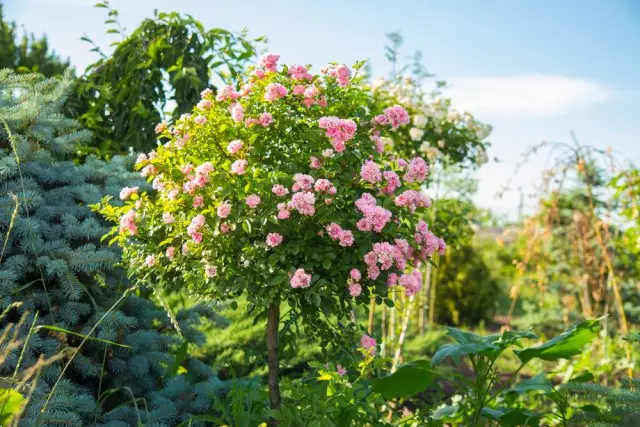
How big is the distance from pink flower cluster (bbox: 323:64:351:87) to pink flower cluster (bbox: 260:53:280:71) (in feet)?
0.74

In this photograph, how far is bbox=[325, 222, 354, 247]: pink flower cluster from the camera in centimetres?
272

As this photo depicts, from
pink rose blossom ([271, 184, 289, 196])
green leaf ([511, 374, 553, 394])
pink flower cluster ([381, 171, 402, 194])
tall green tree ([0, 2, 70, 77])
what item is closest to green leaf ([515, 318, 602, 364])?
green leaf ([511, 374, 553, 394])

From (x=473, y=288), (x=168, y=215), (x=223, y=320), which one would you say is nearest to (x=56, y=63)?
(x=473, y=288)

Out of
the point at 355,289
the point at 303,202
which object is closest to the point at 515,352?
the point at 355,289

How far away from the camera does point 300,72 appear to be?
2971mm

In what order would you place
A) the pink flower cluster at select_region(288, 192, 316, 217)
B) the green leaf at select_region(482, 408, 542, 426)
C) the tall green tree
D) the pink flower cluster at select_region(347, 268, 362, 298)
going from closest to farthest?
the pink flower cluster at select_region(288, 192, 316, 217) → the pink flower cluster at select_region(347, 268, 362, 298) → the green leaf at select_region(482, 408, 542, 426) → the tall green tree

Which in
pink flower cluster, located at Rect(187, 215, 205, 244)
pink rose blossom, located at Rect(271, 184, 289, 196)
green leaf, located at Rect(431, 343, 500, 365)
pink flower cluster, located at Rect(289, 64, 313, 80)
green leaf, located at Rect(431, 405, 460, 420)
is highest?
pink flower cluster, located at Rect(289, 64, 313, 80)

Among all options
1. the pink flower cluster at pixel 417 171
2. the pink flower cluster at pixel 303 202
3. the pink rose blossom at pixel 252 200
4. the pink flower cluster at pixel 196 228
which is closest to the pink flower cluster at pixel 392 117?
the pink flower cluster at pixel 417 171

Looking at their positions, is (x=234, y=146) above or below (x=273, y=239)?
above

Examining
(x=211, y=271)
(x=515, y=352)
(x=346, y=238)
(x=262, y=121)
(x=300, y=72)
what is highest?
(x=300, y=72)

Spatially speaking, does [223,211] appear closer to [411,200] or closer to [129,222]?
[129,222]

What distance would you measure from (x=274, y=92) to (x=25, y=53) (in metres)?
9.09

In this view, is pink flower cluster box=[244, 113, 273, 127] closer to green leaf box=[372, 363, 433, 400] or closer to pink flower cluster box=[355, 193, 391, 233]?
pink flower cluster box=[355, 193, 391, 233]

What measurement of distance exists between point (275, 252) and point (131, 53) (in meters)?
2.76
